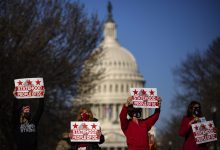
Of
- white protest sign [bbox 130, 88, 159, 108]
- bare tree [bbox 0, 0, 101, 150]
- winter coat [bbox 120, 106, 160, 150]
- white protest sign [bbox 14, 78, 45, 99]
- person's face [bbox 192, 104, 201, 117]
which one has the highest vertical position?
bare tree [bbox 0, 0, 101, 150]

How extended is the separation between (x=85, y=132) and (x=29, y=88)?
5.03 feet

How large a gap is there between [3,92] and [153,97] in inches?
783

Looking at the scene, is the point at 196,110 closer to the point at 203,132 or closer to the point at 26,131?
the point at 203,132

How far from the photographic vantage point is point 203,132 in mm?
16016

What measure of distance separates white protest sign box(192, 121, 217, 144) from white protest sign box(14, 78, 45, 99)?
2.86m

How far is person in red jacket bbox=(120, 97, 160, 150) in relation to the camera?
14.2 meters

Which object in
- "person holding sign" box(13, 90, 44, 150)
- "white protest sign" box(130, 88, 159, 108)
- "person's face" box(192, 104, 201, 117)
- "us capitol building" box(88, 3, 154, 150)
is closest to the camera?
"person holding sign" box(13, 90, 44, 150)

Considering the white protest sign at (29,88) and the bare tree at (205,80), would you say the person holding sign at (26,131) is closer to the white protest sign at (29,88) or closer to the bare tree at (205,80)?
the white protest sign at (29,88)

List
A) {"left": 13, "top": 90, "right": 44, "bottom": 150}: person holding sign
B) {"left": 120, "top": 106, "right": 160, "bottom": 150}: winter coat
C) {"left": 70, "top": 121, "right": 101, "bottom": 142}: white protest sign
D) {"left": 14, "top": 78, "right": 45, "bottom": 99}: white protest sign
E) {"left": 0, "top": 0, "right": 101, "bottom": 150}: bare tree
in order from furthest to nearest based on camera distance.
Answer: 1. {"left": 0, "top": 0, "right": 101, "bottom": 150}: bare tree
2. {"left": 14, "top": 78, "right": 45, "bottom": 99}: white protest sign
3. {"left": 70, "top": 121, "right": 101, "bottom": 142}: white protest sign
4. {"left": 13, "top": 90, "right": 44, "bottom": 150}: person holding sign
5. {"left": 120, "top": 106, "right": 160, "bottom": 150}: winter coat

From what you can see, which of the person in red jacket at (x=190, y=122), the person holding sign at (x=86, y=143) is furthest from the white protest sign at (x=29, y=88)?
the person in red jacket at (x=190, y=122)

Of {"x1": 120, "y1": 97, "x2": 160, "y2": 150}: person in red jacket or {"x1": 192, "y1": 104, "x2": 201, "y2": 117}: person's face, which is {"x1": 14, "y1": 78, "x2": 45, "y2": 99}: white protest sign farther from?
{"x1": 192, "y1": 104, "x2": 201, "y2": 117}: person's face

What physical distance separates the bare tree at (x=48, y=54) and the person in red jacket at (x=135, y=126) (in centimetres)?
1971

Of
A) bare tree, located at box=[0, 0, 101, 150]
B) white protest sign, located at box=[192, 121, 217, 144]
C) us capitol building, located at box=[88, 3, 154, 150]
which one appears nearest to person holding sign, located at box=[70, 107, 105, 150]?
white protest sign, located at box=[192, 121, 217, 144]

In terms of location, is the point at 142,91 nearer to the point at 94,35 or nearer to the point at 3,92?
the point at 3,92
